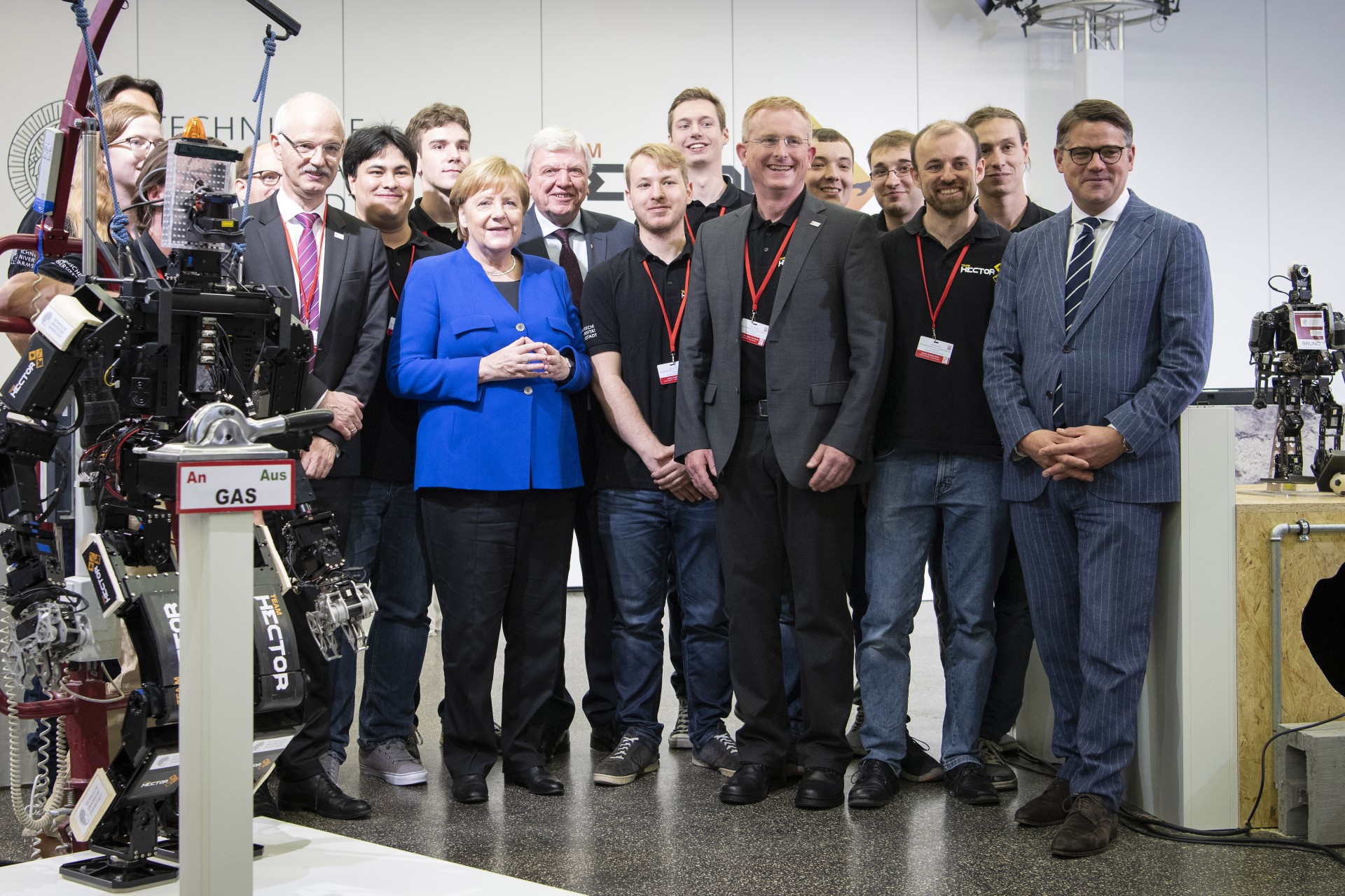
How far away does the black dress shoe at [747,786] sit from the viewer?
11.0 ft

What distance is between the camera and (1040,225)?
10.9 feet

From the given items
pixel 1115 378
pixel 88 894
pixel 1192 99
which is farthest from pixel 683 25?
pixel 88 894

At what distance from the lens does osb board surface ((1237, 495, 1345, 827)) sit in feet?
10.3

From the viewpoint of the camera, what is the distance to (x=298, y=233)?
3.47 metres

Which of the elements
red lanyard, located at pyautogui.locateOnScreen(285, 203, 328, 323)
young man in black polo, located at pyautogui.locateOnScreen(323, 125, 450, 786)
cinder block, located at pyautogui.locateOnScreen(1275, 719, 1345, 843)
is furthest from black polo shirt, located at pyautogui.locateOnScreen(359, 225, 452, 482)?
cinder block, located at pyautogui.locateOnScreen(1275, 719, 1345, 843)

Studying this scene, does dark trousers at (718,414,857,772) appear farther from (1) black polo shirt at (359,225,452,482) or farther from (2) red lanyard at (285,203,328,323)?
(2) red lanyard at (285,203,328,323)

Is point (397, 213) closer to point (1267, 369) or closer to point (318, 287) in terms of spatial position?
point (318, 287)

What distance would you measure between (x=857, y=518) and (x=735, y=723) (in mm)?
1072

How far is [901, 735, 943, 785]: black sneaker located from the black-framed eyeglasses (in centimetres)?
183

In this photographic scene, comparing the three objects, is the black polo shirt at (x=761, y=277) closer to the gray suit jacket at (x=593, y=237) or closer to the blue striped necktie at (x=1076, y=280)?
the gray suit jacket at (x=593, y=237)

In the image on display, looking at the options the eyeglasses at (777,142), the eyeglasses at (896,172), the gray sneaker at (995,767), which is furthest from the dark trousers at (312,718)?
the eyeglasses at (896,172)

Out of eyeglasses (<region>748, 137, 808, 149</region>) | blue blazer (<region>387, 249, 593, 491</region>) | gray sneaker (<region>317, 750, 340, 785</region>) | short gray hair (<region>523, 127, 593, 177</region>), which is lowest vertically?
gray sneaker (<region>317, 750, 340, 785</region>)

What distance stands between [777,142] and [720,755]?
189 centimetres

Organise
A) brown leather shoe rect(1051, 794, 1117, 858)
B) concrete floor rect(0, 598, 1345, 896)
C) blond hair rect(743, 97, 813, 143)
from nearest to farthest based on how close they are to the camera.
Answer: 1. concrete floor rect(0, 598, 1345, 896)
2. brown leather shoe rect(1051, 794, 1117, 858)
3. blond hair rect(743, 97, 813, 143)
